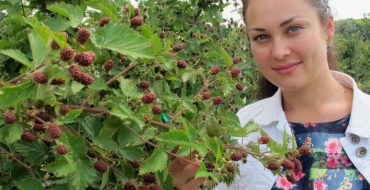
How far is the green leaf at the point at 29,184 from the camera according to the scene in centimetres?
96

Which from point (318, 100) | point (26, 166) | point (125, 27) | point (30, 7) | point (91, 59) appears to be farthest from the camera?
point (318, 100)

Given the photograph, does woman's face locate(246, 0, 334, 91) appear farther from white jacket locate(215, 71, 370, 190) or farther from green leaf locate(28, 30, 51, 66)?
green leaf locate(28, 30, 51, 66)

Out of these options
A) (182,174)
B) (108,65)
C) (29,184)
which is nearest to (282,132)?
(182,174)

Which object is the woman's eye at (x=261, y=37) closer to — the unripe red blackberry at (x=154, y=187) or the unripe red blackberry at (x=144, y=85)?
the unripe red blackberry at (x=144, y=85)

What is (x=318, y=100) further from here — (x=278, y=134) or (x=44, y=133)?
(x=44, y=133)

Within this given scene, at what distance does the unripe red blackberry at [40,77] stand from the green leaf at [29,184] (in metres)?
0.30

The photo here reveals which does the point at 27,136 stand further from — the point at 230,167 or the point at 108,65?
the point at 230,167

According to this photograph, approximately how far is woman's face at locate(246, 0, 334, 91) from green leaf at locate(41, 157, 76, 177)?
2.26 feet

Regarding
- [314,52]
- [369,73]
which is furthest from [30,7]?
[369,73]

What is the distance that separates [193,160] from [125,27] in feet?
0.92

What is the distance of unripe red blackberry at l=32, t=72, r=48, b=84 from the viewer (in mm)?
734

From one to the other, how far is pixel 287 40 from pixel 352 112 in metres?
0.34

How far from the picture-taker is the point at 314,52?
139 centimetres

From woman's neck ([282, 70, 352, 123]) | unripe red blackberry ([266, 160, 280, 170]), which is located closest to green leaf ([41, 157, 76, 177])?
unripe red blackberry ([266, 160, 280, 170])
